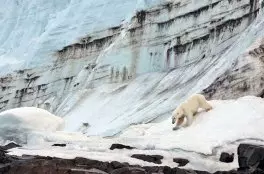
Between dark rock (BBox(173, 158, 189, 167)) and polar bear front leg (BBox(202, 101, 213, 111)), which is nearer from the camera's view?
dark rock (BBox(173, 158, 189, 167))

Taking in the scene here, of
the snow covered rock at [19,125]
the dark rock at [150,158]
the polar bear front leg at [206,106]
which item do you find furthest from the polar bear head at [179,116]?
the snow covered rock at [19,125]

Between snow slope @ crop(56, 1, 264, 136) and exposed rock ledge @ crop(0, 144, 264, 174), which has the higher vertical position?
snow slope @ crop(56, 1, 264, 136)

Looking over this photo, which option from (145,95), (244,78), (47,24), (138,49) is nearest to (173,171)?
(244,78)

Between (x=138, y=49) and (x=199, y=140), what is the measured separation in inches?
960

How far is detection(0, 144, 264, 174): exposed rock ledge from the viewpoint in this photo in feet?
39.4

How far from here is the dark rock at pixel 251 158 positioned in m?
12.6

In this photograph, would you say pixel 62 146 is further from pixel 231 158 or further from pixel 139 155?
pixel 231 158

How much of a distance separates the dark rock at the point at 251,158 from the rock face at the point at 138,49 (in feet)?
67.6

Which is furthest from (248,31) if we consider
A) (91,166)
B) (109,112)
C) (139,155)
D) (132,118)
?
(91,166)

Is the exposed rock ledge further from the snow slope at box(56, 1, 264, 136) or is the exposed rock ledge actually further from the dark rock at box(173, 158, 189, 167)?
the snow slope at box(56, 1, 264, 136)

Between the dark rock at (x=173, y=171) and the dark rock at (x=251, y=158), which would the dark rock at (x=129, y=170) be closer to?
the dark rock at (x=173, y=171)

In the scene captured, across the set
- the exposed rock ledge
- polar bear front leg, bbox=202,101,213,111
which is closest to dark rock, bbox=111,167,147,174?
the exposed rock ledge

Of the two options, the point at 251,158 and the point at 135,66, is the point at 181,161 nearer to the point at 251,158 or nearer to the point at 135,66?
the point at 251,158

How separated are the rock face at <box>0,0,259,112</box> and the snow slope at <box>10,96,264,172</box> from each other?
1467cm
